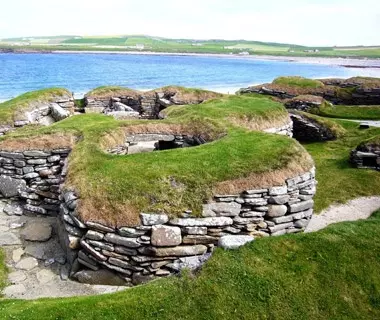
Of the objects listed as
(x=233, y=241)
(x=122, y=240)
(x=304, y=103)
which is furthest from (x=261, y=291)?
(x=304, y=103)

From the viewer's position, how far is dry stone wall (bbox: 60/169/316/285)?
10.4 metres

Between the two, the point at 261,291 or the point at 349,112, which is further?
the point at 349,112

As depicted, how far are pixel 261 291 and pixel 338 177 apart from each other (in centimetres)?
1167

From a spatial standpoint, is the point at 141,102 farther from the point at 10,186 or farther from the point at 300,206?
the point at 300,206

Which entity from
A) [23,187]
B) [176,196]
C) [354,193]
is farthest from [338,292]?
[23,187]

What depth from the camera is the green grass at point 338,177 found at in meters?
16.7

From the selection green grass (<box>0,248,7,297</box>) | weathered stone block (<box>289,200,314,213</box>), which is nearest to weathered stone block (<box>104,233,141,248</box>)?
green grass (<box>0,248,7,297</box>)

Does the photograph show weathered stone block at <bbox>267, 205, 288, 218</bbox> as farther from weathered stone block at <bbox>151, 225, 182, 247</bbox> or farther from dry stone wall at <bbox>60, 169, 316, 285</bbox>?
weathered stone block at <bbox>151, 225, 182, 247</bbox>

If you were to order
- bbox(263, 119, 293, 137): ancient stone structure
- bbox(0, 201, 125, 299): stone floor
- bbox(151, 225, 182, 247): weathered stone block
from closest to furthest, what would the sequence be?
bbox(151, 225, 182, 247): weathered stone block < bbox(0, 201, 125, 299): stone floor < bbox(263, 119, 293, 137): ancient stone structure

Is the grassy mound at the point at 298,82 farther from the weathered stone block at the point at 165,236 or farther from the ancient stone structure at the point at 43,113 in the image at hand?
the weathered stone block at the point at 165,236

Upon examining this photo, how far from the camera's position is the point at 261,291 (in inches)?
342

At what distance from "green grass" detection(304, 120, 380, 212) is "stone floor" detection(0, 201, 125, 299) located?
31.2 feet

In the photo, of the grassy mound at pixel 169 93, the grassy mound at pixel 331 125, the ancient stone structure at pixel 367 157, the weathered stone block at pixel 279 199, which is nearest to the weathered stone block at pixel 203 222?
the weathered stone block at pixel 279 199

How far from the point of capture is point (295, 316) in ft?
27.7
